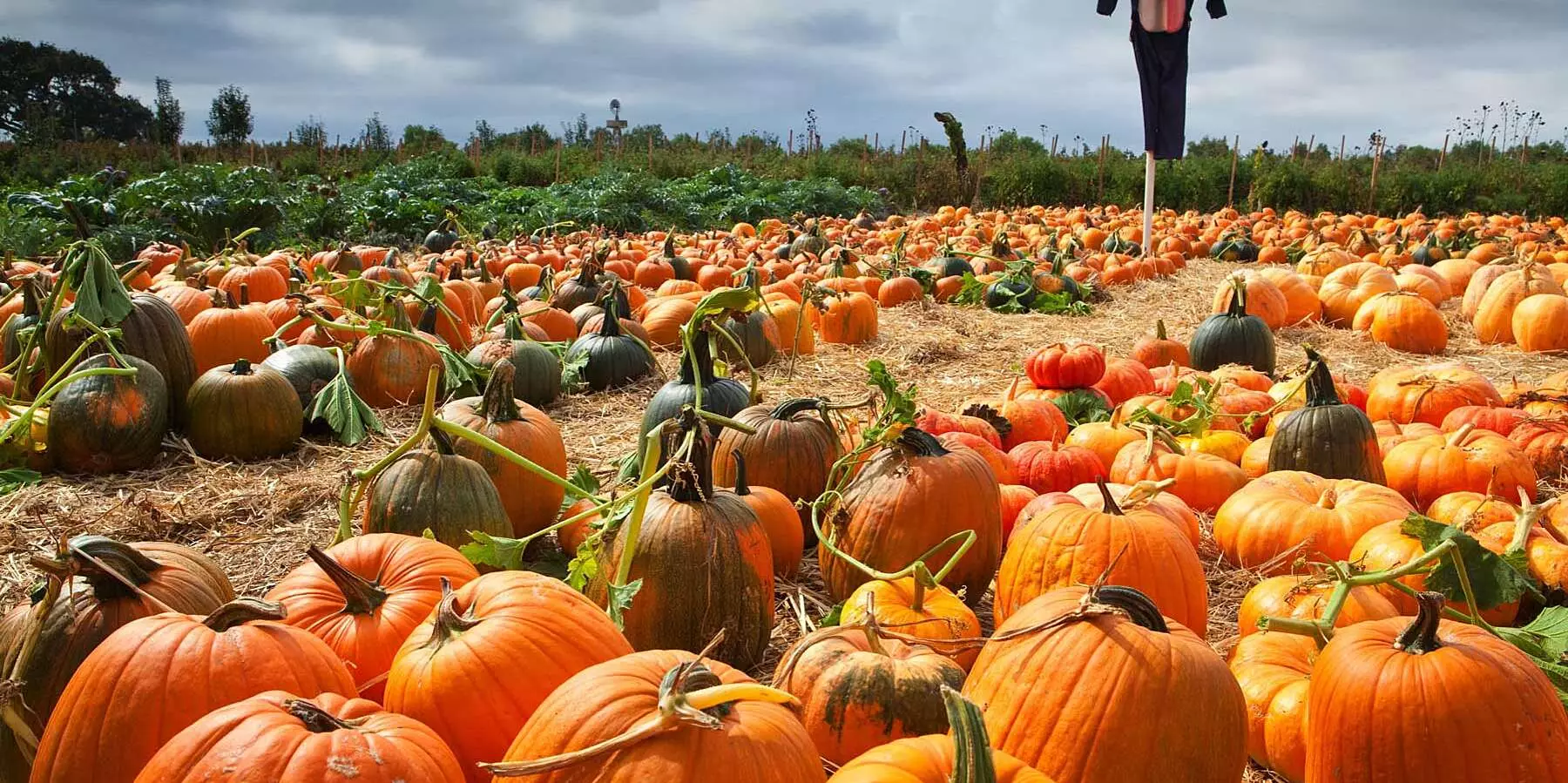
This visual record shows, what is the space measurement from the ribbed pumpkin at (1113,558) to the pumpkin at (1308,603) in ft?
0.65

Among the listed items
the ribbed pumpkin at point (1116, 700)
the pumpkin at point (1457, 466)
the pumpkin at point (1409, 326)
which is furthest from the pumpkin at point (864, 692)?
the pumpkin at point (1409, 326)

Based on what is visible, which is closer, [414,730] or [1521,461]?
[414,730]

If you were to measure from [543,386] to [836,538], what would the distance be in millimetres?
3181

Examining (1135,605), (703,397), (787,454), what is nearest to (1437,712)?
(1135,605)

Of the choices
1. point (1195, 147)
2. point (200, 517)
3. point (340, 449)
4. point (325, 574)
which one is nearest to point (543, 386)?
point (340, 449)

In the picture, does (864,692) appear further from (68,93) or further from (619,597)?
(68,93)

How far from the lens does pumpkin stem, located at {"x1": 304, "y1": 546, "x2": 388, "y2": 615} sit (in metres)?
2.12

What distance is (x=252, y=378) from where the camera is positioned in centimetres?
467

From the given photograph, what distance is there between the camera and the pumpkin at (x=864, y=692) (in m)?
2.03

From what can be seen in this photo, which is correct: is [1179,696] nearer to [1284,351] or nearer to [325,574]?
[325,574]

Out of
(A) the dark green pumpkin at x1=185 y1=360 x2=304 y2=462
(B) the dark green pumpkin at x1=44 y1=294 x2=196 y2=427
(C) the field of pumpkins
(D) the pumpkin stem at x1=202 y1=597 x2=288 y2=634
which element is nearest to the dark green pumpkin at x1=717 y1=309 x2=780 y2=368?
(C) the field of pumpkins

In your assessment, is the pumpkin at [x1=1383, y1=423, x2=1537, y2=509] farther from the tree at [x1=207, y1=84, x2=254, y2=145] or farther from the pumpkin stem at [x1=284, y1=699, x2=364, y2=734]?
the tree at [x1=207, y1=84, x2=254, y2=145]

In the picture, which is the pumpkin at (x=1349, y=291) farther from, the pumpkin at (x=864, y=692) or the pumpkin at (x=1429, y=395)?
the pumpkin at (x=864, y=692)

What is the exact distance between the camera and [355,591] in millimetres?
2150
